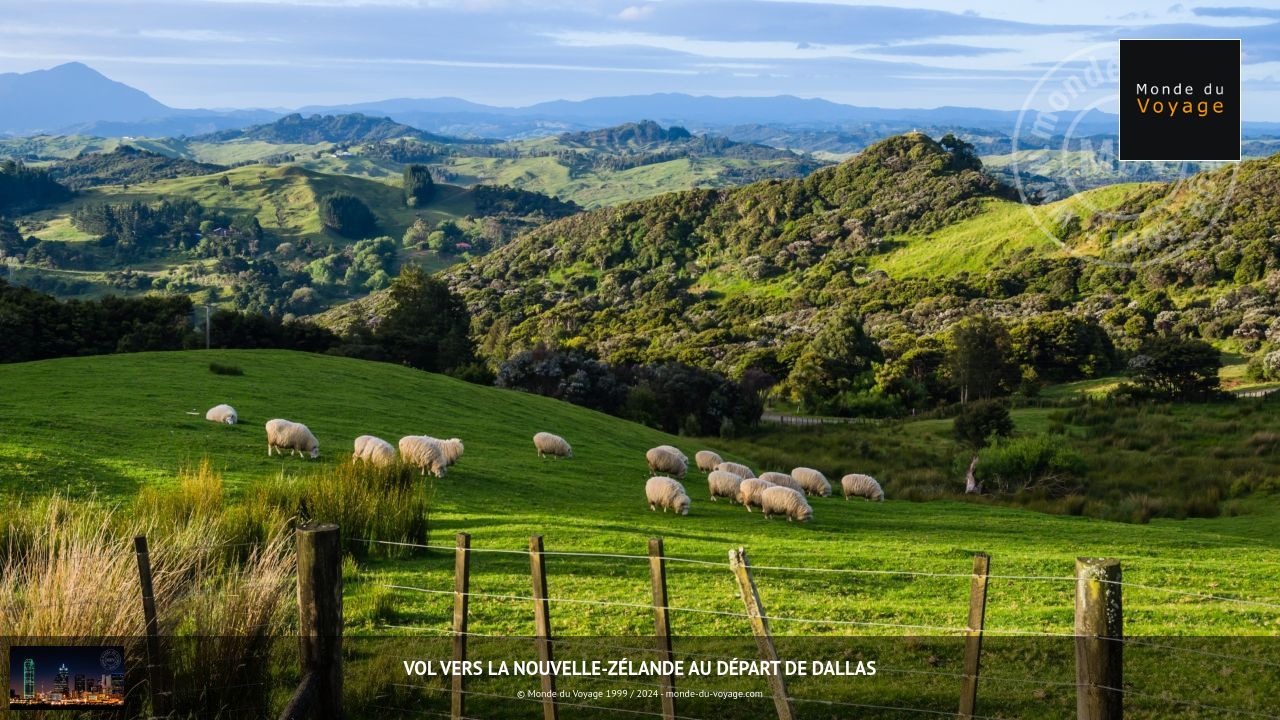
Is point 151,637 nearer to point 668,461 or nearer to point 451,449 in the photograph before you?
Result: point 451,449

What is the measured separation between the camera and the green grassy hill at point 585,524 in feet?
36.3

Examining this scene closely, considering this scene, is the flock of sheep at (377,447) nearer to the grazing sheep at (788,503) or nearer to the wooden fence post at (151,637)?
the grazing sheep at (788,503)

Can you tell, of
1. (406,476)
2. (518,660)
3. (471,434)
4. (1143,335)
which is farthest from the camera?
(1143,335)

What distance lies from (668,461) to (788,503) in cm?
686

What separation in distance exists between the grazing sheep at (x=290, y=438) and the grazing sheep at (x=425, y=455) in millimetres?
2199

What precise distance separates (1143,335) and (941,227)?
60.9 meters

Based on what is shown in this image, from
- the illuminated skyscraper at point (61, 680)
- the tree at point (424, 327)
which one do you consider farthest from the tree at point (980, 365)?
the illuminated skyscraper at point (61, 680)

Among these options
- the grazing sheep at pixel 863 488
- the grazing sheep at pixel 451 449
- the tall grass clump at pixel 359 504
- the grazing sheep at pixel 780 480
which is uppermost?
the tall grass clump at pixel 359 504

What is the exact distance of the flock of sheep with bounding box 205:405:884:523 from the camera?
1912cm

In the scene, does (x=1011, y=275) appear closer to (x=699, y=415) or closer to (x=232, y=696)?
(x=699, y=415)

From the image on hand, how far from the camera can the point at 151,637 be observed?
6.81 metres

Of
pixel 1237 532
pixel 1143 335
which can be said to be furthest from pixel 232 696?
pixel 1143 335

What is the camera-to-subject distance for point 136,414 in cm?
2369

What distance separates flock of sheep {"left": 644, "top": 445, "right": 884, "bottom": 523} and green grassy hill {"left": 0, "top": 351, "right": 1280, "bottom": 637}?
1.37ft
